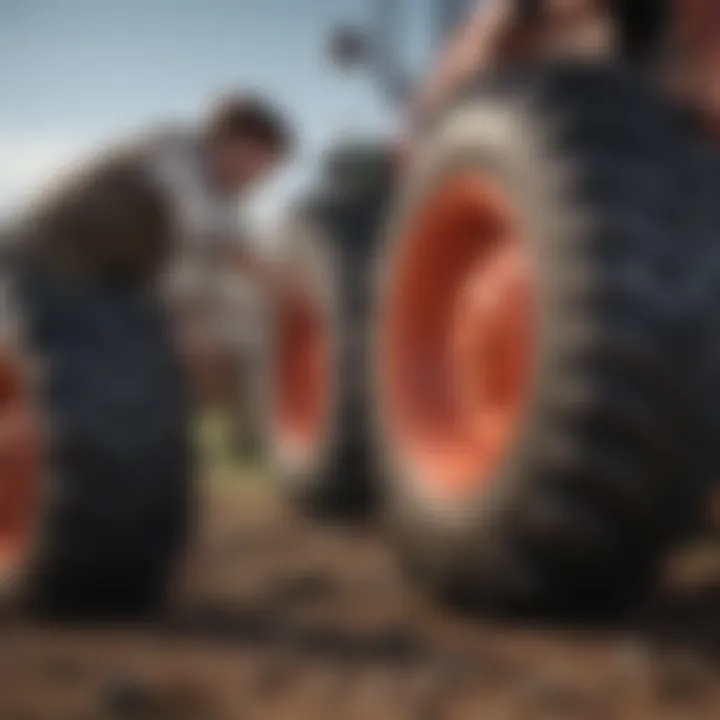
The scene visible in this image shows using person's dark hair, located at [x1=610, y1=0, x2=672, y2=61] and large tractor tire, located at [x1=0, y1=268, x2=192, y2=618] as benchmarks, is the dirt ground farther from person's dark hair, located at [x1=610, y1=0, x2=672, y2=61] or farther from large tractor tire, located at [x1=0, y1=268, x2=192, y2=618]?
person's dark hair, located at [x1=610, y1=0, x2=672, y2=61]

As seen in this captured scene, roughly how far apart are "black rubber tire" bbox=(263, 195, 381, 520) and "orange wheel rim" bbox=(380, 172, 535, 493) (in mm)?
790

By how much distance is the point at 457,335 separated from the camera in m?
1.85

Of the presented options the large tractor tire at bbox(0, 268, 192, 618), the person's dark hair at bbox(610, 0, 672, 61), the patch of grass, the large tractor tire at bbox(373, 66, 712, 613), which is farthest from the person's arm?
the patch of grass

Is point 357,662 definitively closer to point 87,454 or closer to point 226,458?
point 87,454

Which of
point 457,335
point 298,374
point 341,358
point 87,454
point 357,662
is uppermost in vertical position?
point 298,374

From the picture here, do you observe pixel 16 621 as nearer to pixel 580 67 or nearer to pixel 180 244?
pixel 580 67

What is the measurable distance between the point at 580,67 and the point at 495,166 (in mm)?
161

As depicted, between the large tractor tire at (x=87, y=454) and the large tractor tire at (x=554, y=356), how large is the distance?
0.34m

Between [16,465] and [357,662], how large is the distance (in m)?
0.62

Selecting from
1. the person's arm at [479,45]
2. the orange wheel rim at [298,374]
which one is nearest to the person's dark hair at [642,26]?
the person's arm at [479,45]

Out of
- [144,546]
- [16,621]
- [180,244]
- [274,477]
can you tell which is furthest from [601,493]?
[180,244]

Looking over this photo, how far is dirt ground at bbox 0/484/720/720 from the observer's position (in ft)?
4.09

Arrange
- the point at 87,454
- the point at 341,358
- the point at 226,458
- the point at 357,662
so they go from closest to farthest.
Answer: the point at 357,662 → the point at 87,454 → the point at 341,358 → the point at 226,458

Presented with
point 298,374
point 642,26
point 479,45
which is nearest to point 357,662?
point 642,26
